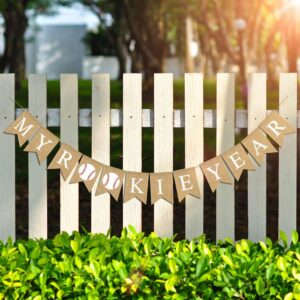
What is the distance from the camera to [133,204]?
494 centimetres

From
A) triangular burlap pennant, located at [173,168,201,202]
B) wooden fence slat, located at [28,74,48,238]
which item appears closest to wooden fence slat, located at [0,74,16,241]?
wooden fence slat, located at [28,74,48,238]

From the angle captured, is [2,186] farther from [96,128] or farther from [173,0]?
[173,0]

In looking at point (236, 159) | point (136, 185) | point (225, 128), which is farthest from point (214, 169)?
point (136, 185)

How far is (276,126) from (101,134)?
111 cm

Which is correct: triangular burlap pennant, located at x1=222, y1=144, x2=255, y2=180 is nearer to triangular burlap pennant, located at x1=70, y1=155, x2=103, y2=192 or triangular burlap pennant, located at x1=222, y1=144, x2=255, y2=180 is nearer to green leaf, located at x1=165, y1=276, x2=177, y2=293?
triangular burlap pennant, located at x1=70, y1=155, x2=103, y2=192

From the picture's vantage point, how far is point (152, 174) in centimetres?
491

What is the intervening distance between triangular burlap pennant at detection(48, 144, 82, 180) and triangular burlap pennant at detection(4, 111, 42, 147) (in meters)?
0.21

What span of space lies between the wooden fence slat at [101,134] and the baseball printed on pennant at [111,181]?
0.19 feet

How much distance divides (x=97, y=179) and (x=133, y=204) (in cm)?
28

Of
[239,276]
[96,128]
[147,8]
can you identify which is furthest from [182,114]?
[147,8]

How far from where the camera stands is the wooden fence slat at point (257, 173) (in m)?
4.93

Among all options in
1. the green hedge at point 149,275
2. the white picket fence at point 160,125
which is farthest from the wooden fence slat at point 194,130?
the green hedge at point 149,275

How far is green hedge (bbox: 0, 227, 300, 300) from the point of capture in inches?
149

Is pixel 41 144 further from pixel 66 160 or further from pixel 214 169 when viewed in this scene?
pixel 214 169
